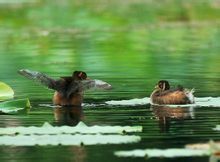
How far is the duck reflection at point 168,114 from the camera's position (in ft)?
38.4

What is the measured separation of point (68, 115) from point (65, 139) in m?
3.05

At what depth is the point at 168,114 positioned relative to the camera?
12852 millimetres

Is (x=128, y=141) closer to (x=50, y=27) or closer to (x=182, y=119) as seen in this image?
(x=182, y=119)

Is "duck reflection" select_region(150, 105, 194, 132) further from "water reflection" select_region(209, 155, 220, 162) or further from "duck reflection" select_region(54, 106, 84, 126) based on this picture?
"water reflection" select_region(209, 155, 220, 162)

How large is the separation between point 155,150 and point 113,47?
19.1 metres

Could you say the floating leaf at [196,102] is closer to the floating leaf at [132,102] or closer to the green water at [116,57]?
the floating leaf at [132,102]

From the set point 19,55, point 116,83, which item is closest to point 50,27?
point 19,55

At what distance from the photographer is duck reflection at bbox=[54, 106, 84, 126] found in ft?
40.3

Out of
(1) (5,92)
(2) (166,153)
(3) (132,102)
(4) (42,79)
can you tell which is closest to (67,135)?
(2) (166,153)

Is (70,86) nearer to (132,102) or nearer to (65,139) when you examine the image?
(132,102)

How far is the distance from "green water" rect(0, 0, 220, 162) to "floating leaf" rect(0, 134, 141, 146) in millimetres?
85

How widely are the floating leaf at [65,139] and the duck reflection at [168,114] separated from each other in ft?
3.94

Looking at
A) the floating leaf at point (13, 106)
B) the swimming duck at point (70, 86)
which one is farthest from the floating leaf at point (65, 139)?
the swimming duck at point (70, 86)

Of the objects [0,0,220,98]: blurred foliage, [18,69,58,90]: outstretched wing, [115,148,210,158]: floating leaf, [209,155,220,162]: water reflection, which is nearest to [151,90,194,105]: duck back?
[0,0,220,98]: blurred foliage
